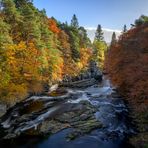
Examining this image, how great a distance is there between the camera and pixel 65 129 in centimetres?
3216

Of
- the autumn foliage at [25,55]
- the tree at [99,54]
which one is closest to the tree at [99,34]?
the tree at [99,54]

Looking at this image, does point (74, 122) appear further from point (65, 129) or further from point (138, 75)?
point (138, 75)

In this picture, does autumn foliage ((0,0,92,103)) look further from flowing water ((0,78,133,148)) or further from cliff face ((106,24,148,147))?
cliff face ((106,24,148,147))

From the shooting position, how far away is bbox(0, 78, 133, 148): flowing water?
28.2m

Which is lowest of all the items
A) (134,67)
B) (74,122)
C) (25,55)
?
(74,122)

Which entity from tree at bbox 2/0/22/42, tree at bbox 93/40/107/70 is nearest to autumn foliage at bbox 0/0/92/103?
tree at bbox 2/0/22/42

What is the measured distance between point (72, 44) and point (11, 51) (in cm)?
5852

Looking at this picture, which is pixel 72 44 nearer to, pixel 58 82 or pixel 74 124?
pixel 58 82

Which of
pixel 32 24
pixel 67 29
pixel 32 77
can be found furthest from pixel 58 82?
pixel 67 29

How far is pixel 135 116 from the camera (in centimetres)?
3241

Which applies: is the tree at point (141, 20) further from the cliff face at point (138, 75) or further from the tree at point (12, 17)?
the tree at point (12, 17)

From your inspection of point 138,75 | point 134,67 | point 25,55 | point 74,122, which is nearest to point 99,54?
point 25,55

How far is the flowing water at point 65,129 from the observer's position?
28219 mm

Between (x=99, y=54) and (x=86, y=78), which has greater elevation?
(x=99, y=54)
